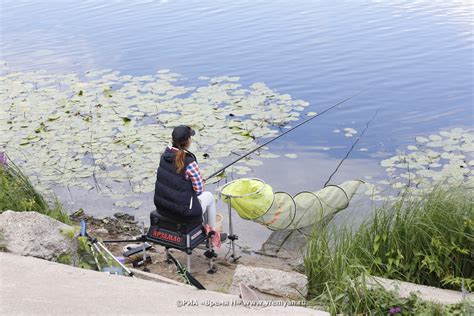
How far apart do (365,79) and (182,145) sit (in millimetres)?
6199

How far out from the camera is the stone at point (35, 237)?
3875 mm

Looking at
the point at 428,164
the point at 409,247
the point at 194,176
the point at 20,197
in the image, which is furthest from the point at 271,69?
the point at 409,247

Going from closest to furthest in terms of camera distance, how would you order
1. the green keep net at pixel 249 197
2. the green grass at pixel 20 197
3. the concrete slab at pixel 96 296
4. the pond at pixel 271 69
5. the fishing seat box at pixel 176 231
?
1. the concrete slab at pixel 96 296
2. the fishing seat box at pixel 176 231
3. the green grass at pixel 20 197
4. the green keep net at pixel 249 197
5. the pond at pixel 271 69

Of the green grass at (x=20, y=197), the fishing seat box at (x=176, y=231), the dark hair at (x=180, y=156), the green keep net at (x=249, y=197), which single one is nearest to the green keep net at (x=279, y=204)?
the green keep net at (x=249, y=197)

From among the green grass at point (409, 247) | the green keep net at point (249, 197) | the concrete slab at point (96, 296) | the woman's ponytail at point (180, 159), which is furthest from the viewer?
the green keep net at point (249, 197)

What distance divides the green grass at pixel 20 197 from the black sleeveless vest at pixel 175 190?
1061 millimetres

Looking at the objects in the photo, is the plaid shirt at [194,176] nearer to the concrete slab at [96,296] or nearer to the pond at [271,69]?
the concrete slab at [96,296]

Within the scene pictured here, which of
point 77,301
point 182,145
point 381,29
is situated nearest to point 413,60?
point 381,29

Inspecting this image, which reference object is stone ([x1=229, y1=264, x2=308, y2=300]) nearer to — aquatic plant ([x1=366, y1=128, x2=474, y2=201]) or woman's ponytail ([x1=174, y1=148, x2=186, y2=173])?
woman's ponytail ([x1=174, y1=148, x2=186, y2=173])

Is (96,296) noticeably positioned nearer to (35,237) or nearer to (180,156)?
(35,237)

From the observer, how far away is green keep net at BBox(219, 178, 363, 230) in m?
5.45

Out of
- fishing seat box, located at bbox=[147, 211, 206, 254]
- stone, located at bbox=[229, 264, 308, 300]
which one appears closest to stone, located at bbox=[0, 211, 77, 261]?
fishing seat box, located at bbox=[147, 211, 206, 254]

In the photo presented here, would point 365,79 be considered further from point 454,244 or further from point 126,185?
point 454,244

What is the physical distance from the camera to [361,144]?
775 centimetres
